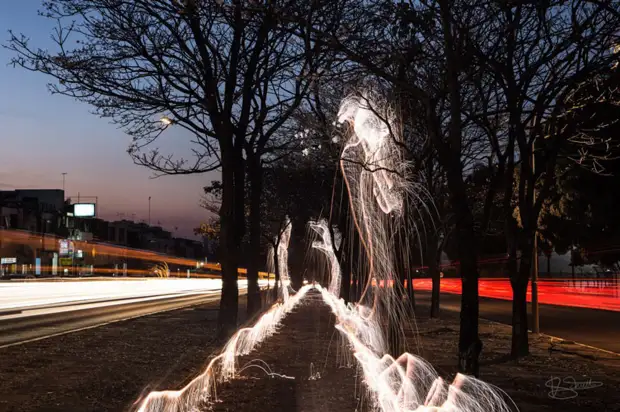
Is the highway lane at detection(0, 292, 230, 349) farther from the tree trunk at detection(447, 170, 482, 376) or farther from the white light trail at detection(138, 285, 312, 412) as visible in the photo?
the tree trunk at detection(447, 170, 482, 376)

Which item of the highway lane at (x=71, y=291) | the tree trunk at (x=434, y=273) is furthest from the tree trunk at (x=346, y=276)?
the highway lane at (x=71, y=291)

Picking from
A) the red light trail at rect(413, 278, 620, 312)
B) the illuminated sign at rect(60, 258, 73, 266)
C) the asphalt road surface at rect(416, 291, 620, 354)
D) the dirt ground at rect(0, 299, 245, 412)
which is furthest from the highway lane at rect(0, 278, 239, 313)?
the illuminated sign at rect(60, 258, 73, 266)

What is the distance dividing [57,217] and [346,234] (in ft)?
222

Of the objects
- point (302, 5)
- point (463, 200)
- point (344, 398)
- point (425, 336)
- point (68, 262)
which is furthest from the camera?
point (68, 262)

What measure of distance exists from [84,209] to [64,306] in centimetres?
5619

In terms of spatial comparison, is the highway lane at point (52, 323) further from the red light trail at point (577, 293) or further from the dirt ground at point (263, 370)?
the red light trail at point (577, 293)

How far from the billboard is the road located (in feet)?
117

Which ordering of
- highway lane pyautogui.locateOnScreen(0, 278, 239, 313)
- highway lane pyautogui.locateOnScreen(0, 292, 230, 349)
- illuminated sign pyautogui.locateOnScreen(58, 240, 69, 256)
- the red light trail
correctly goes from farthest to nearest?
illuminated sign pyautogui.locateOnScreen(58, 240, 69, 256) → the red light trail → highway lane pyautogui.locateOnScreen(0, 278, 239, 313) → highway lane pyautogui.locateOnScreen(0, 292, 230, 349)

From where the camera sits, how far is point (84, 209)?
282 ft

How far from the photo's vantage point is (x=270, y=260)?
6525 centimetres

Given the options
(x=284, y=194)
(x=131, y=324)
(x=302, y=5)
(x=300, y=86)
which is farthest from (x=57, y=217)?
(x=302, y=5)

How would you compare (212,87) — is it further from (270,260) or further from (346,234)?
(270,260)

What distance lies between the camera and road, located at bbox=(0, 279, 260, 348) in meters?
20.4

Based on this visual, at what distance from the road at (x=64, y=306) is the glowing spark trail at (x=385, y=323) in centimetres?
865
